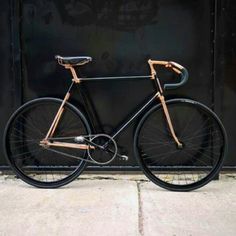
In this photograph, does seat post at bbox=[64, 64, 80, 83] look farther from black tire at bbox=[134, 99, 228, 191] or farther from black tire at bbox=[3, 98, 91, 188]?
black tire at bbox=[134, 99, 228, 191]

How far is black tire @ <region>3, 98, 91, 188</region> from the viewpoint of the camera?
5.60 metres

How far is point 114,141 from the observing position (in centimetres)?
548

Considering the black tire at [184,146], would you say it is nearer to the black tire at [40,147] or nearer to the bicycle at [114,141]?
the bicycle at [114,141]

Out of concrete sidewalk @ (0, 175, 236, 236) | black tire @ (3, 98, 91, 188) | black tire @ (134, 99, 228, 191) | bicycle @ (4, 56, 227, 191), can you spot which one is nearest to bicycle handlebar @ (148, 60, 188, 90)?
bicycle @ (4, 56, 227, 191)

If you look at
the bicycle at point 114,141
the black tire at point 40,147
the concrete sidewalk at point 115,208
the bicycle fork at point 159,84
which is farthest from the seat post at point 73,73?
the concrete sidewalk at point 115,208

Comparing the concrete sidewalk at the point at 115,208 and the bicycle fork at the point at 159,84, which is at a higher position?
the bicycle fork at the point at 159,84

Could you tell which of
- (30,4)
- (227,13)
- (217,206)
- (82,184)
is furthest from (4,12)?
(217,206)

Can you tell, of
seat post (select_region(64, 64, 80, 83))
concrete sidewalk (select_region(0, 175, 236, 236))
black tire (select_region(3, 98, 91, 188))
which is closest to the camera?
concrete sidewalk (select_region(0, 175, 236, 236))

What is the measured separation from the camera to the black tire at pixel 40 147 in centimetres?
560

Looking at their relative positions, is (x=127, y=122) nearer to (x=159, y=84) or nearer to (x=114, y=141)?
(x=114, y=141)

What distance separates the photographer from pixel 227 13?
554 centimetres

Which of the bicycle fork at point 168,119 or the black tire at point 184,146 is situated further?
the black tire at point 184,146

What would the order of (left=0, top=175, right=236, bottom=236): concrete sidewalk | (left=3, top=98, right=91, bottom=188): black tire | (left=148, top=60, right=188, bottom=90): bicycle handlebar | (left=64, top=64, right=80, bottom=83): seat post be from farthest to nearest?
1. (left=3, top=98, right=91, bottom=188): black tire
2. (left=64, top=64, right=80, bottom=83): seat post
3. (left=148, top=60, right=188, bottom=90): bicycle handlebar
4. (left=0, top=175, right=236, bottom=236): concrete sidewalk

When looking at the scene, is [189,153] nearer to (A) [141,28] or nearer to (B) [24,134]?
(A) [141,28]
